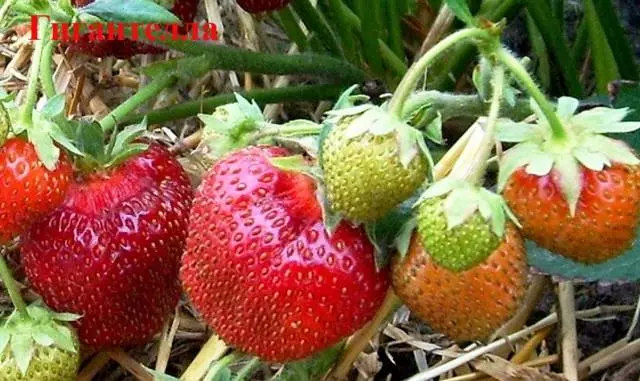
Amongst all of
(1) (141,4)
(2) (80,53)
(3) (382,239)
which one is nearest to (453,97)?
(3) (382,239)

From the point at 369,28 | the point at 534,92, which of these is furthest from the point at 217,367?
the point at 369,28

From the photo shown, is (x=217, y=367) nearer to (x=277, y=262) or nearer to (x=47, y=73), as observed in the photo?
(x=277, y=262)

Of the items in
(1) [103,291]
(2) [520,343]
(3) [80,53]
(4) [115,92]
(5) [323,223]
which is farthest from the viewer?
(4) [115,92]

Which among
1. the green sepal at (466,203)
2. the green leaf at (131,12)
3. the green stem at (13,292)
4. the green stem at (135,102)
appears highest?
the green leaf at (131,12)

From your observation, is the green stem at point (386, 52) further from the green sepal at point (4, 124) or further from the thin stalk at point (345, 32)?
the green sepal at point (4, 124)

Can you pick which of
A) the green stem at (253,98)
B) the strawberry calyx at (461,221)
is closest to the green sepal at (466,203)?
the strawberry calyx at (461,221)

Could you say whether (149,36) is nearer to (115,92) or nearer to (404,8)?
(115,92)
